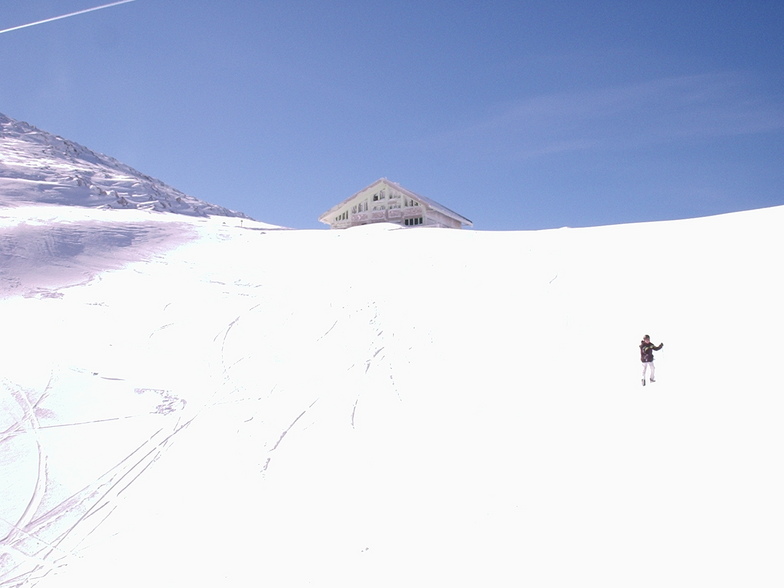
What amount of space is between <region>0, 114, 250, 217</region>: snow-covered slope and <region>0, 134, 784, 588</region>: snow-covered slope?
32.0 ft

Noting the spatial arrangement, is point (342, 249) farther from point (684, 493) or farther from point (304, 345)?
point (684, 493)

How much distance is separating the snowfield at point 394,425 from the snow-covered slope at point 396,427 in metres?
0.03

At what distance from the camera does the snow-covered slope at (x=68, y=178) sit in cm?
2300

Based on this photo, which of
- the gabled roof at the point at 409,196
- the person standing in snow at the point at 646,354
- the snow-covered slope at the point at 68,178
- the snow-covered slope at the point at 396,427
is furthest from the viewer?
the gabled roof at the point at 409,196

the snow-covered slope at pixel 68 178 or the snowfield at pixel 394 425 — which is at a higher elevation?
the snow-covered slope at pixel 68 178

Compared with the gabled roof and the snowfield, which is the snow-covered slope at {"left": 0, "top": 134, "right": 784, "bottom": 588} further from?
the gabled roof

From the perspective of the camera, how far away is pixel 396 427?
8.59 m

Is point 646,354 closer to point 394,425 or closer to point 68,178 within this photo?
point 394,425

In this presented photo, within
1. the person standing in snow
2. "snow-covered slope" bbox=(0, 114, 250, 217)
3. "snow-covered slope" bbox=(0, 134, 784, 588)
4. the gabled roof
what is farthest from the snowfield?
the gabled roof

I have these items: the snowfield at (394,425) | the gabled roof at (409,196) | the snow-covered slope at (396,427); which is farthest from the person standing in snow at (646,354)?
the gabled roof at (409,196)

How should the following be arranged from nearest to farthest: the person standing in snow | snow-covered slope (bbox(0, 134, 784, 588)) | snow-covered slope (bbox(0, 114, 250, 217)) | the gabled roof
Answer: snow-covered slope (bbox(0, 134, 784, 588))
the person standing in snow
snow-covered slope (bbox(0, 114, 250, 217))
the gabled roof

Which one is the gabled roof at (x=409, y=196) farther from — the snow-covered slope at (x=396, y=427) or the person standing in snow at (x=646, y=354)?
the person standing in snow at (x=646, y=354)

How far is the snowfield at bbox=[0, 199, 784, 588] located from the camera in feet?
20.0

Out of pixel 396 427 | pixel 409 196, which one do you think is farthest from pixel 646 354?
pixel 409 196
